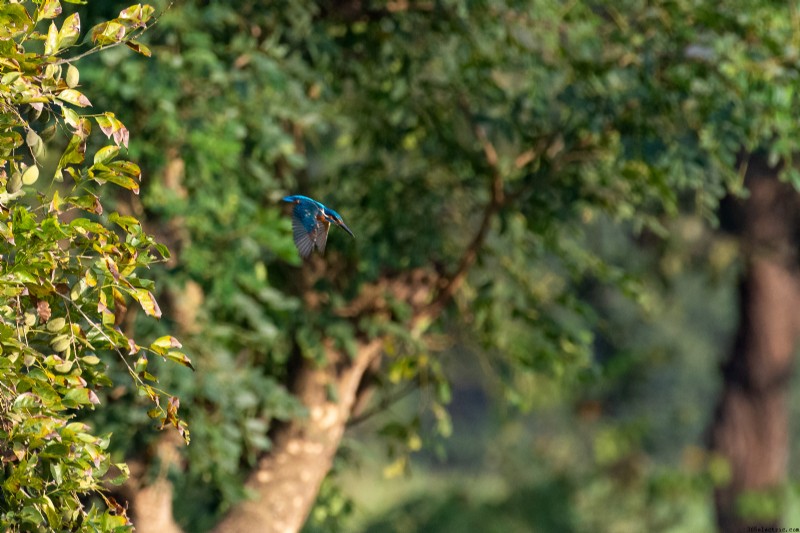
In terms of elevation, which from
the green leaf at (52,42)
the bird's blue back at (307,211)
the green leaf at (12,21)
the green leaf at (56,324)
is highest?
the green leaf at (12,21)

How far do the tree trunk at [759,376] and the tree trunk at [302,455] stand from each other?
819cm

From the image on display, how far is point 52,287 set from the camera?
3.61 metres

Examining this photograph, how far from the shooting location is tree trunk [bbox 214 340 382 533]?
24.0 ft

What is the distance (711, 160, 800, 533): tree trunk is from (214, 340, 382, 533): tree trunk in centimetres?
819

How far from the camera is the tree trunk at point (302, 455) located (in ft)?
24.0

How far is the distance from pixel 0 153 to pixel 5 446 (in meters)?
0.78

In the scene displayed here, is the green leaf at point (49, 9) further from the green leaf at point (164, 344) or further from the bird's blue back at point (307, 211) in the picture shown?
the bird's blue back at point (307, 211)

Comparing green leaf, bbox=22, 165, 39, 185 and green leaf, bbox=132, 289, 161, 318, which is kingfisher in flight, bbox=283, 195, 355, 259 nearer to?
green leaf, bbox=132, 289, 161, 318

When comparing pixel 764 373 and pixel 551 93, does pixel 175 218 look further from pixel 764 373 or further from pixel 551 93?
pixel 764 373

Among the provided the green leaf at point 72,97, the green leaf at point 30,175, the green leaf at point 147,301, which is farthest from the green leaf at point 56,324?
the green leaf at point 72,97

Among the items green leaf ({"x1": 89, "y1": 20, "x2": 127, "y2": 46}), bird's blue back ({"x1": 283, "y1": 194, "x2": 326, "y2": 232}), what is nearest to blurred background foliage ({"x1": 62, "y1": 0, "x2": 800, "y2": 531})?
bird's blue back ({"x1": 283, "y1": 194, "x2": 326, "y2": 232})

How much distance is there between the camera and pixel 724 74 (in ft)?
22.3

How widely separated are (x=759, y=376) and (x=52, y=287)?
509 inches

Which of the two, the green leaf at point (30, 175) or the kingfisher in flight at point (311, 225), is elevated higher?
the green leaf at point (30, 175)
